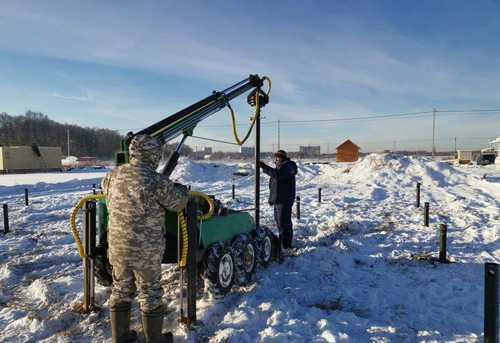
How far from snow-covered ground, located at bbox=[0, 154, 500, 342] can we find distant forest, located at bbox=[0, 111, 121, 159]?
8024cm

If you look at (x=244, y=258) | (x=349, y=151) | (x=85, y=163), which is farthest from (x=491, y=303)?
(x=85, y=163)

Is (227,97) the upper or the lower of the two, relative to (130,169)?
upper

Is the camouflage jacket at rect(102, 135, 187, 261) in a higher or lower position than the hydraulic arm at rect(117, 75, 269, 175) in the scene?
lower

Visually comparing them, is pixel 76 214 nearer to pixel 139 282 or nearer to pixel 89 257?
pixel 89 257

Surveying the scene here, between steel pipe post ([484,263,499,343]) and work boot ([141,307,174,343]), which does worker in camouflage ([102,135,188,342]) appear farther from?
steel pipe post ([484,263,499,343])

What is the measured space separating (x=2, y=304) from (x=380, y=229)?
8.34 m

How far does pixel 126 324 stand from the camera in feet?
11.8

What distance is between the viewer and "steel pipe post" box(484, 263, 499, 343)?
10.7 feet

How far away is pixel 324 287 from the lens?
551cm

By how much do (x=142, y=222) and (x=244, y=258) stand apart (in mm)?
2533

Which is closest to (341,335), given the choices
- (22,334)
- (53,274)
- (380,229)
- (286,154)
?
(22,334)

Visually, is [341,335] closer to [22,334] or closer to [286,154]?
[22,334]

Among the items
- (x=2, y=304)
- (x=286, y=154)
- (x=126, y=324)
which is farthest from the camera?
(x=286, y=154)

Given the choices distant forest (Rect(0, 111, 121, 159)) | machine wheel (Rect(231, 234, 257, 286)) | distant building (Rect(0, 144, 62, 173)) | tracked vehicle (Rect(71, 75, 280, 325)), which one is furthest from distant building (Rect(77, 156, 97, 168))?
machine wheel (Rect(231, 234, 257, 286))
